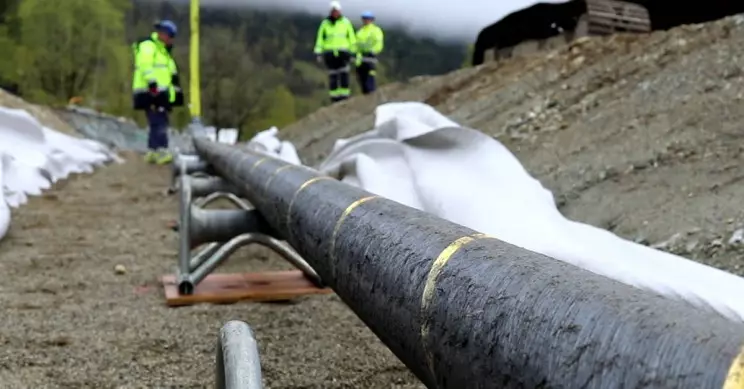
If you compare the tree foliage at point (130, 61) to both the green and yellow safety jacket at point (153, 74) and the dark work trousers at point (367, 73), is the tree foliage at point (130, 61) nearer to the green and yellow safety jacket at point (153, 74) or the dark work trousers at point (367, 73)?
the dark work trousers at point (367, 73)

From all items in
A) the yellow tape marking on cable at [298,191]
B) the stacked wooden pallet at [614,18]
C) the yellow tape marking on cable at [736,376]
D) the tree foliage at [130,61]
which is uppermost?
the stacked wooden pallet at [614,18]

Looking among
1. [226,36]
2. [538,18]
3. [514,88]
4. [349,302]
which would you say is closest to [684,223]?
[349,302]

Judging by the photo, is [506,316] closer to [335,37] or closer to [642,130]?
[642,130]

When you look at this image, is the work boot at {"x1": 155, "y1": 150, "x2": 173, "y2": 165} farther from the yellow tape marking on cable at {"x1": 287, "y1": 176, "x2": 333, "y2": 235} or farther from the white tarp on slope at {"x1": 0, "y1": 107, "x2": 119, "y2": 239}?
the yellow tape marking on cable at {"x1": 287, "y1": 176, "x2": 333, "y2": 235}

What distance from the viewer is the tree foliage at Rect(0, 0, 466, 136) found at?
64.6 ft

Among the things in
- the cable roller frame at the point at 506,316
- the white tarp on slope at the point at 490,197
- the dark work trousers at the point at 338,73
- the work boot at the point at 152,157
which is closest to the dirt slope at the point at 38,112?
the work boot at the point at 152,157

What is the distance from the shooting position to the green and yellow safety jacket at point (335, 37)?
10398 mm

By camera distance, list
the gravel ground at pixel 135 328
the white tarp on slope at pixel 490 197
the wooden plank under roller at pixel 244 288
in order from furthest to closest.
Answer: the wooden plank under roller at pixel 244 288 < the gravel ground at pixel 135 328 < the white tarp on slope at pixel 490 197

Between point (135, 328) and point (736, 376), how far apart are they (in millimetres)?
2061

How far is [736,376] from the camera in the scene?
1.90 ft

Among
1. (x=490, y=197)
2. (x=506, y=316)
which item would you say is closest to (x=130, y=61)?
(x=490, y=197)

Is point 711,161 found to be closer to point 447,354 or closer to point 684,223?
point 684,223

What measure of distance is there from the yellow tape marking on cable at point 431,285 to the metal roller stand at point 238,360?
Answer: 0.22 m

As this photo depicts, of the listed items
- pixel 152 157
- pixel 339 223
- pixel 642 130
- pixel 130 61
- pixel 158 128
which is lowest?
pixel 130 61
